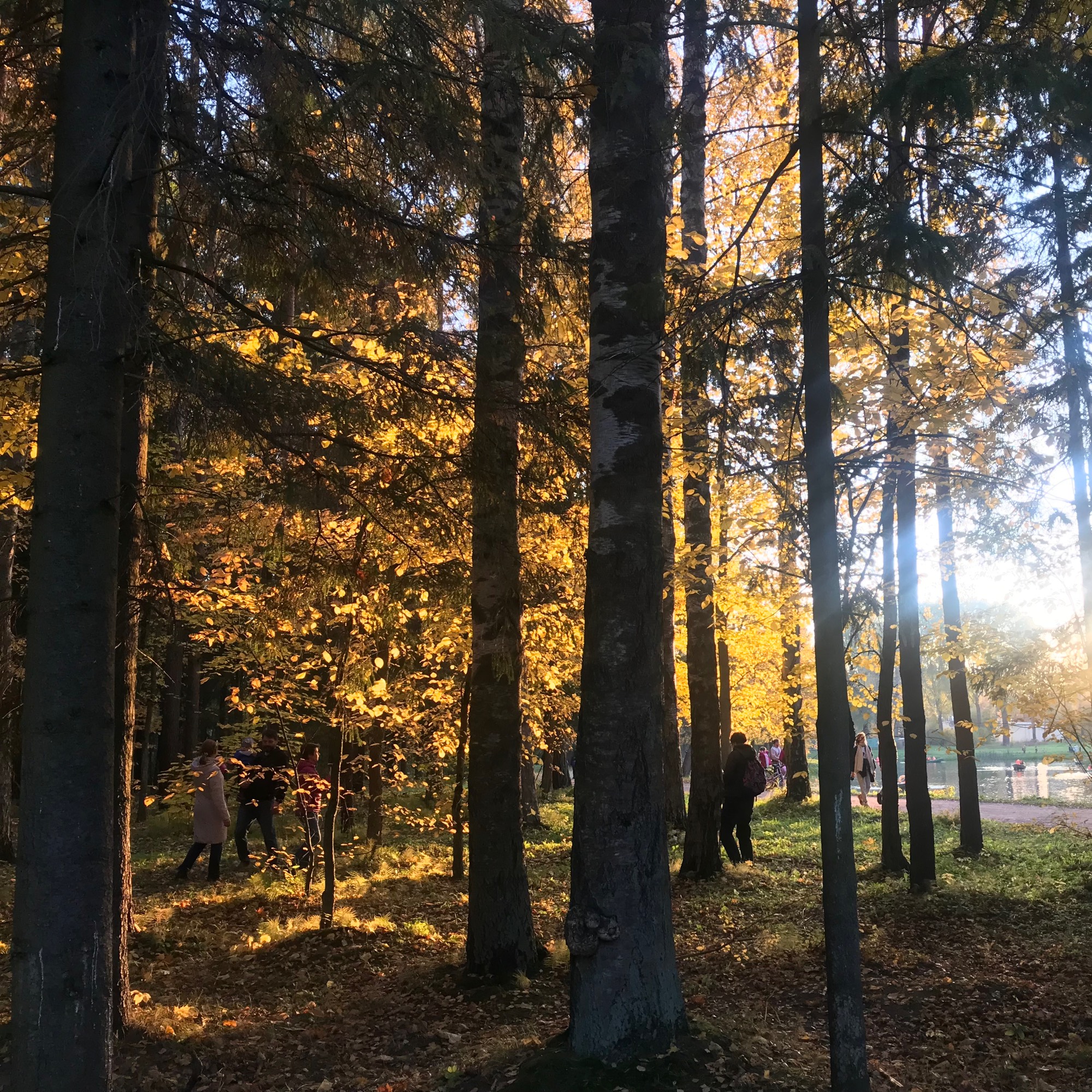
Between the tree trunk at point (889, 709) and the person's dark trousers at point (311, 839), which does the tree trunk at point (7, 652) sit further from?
the tree trunk at point (889, 709)

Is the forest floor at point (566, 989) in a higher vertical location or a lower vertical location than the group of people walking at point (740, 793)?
lower

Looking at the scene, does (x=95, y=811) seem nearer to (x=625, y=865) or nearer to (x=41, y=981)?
(x=41, y=981)

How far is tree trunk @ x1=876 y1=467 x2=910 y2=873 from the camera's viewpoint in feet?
36.0

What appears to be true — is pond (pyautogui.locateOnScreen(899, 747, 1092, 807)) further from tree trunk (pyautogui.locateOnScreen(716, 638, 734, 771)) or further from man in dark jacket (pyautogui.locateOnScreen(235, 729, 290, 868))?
man in dark jacket (pyautogui.locateOnScreen(235, 729, 290, 868))

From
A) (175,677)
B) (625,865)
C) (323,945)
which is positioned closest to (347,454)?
(625,865)

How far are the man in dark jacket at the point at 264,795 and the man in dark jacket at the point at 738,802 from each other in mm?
6119

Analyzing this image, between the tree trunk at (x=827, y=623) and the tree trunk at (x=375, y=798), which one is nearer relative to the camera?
the tree trunk at (x=827, y=623)

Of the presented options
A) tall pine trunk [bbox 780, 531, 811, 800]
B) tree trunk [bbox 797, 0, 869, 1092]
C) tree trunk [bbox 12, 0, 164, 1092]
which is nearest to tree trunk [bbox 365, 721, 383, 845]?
tall pine trunk [bbox 780, 531, 811, 800]

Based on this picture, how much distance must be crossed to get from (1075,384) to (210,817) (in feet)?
39.0

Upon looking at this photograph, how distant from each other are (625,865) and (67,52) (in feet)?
17.3

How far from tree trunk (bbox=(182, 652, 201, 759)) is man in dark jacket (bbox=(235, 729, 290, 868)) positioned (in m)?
6.61

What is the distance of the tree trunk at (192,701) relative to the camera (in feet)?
65.4

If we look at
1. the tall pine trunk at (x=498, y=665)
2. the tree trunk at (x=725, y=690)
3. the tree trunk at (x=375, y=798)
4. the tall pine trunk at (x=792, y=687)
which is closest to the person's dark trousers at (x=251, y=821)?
the tree trunk at (x=375, y=798)

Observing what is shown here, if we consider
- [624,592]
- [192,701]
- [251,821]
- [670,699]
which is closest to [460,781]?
[251,821]
